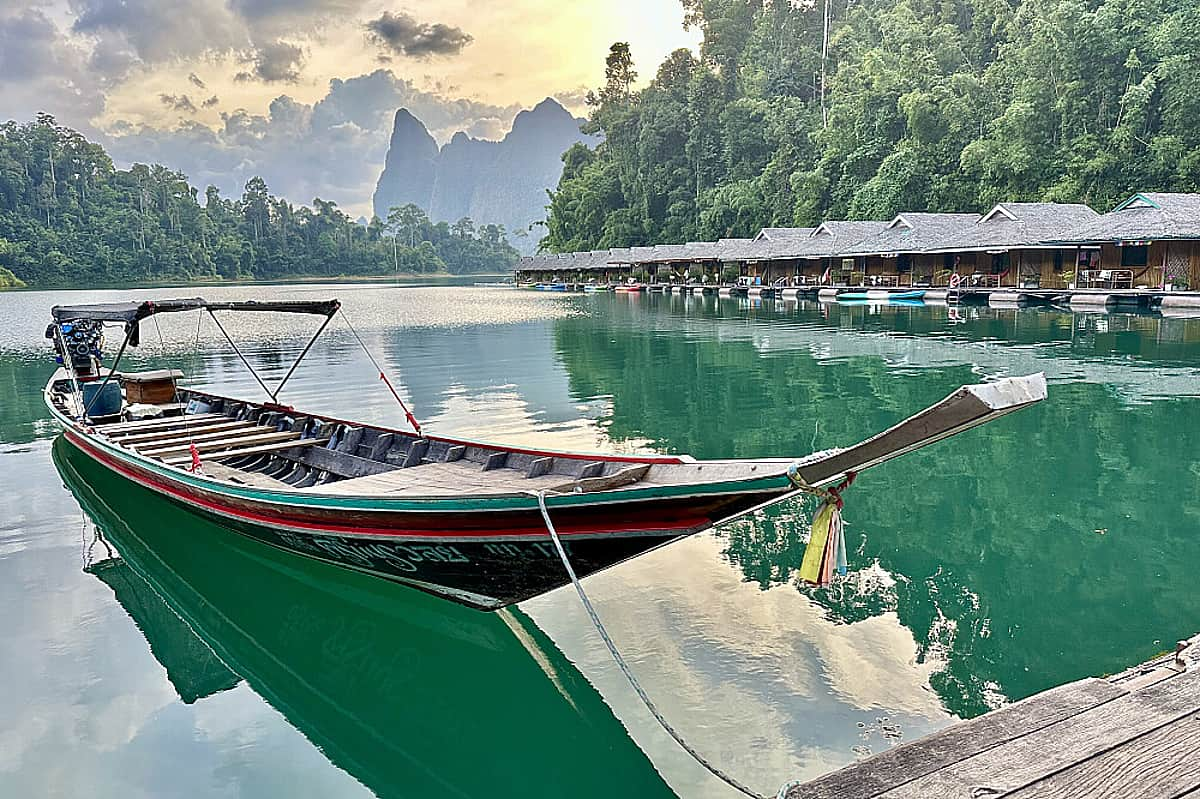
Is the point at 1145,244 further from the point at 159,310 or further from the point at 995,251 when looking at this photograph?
the point at 159,310

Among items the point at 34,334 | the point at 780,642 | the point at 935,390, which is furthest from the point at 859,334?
the point at 34,334

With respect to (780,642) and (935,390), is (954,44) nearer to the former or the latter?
(935,390)

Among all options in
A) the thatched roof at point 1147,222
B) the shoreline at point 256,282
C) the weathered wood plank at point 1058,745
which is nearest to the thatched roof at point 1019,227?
the thatched roof at point 1147,222

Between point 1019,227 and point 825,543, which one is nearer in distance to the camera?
point 825,543

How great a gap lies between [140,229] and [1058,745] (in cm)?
8520

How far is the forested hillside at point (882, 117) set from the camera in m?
33.6

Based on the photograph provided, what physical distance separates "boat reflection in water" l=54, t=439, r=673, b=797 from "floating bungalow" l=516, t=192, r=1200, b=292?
26217 millimetres

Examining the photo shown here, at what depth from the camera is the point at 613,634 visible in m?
5.38

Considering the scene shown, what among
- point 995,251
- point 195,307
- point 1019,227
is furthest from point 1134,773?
point 995,251

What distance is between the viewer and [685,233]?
202ft

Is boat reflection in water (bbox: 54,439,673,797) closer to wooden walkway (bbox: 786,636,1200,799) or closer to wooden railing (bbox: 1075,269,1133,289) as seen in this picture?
wooden walkway (bbox: 786,636,1200,799)

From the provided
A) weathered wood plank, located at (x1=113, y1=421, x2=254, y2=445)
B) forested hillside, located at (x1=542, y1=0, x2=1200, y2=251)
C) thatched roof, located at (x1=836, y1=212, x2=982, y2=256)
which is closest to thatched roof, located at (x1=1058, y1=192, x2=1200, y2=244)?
thatched roof, located at (x1=836, y1=212, x2=982, y2=256)

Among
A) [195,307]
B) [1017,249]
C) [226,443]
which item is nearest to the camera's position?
[226,443]

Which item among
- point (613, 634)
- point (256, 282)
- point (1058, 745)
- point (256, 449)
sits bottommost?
point (613, 634)
